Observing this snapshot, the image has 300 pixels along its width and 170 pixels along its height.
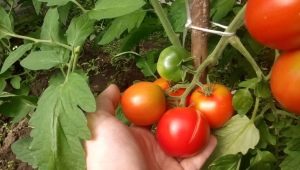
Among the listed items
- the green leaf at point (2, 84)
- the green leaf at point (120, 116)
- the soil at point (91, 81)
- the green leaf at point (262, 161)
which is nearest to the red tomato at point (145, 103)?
the green leaf at point (120, 116)

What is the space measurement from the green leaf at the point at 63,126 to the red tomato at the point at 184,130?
15 cm

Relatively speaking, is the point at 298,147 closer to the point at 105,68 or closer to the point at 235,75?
the point at 235,75

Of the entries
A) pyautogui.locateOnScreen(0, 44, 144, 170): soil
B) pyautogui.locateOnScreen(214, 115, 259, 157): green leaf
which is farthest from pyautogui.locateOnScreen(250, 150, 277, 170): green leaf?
pyautogui.locateOnScreen(0, 44, 144, 170): soil

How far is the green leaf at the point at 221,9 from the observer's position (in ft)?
3.41

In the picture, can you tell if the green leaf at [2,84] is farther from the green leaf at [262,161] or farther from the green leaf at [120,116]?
the green leaf at [262,161]

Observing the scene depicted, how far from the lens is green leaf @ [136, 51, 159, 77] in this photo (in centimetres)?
115

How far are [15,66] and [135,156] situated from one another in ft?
3.34

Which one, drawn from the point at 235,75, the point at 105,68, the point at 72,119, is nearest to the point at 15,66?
the point at 105,68

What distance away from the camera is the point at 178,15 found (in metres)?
1.05

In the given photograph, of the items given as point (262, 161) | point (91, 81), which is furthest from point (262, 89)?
point (91, 81)

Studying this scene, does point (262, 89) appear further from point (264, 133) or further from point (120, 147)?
point (120, 147)

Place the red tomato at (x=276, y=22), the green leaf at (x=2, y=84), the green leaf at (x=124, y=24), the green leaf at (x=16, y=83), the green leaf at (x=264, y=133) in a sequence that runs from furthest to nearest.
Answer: the green leaf at (x=16, y=83), the green leaf at (x=2, y=84), the green leaf at (x=124, y=24), the green leaf at (x=264, y=133), the red tomato at (x=276, y=22)

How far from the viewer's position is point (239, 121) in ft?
3.12

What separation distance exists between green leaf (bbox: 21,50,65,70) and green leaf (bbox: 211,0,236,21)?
37 cm
